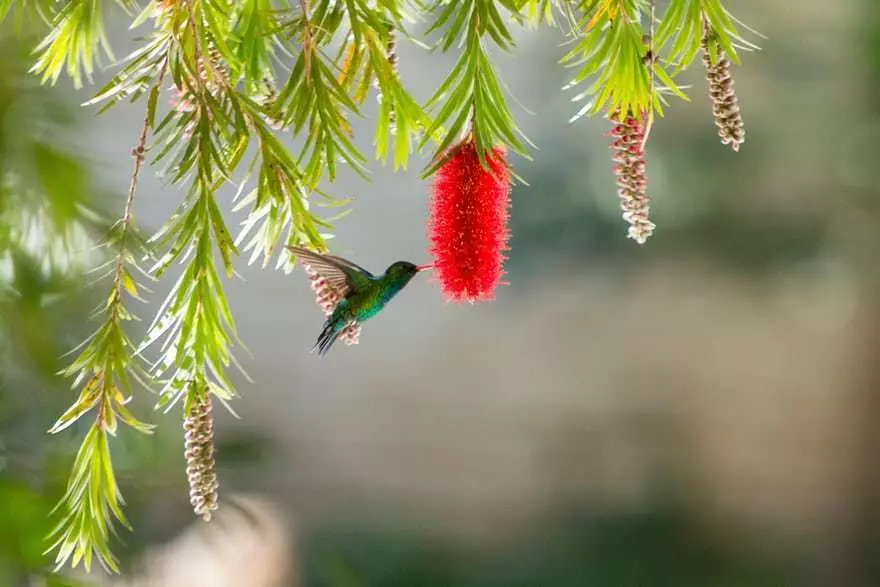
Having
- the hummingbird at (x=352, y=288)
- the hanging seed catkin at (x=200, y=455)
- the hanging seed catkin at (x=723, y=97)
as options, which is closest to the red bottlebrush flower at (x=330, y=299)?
the hummingbird at (x=352, y=288)

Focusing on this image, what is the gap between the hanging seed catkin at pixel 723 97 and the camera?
20.8 inches

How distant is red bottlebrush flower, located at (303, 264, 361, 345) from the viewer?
59cm

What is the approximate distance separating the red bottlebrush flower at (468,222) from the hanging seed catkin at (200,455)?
18cm

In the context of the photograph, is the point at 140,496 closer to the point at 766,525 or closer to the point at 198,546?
the point at 198,546

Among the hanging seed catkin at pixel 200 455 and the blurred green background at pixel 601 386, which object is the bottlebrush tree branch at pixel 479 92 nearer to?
the hanging seed catkin at pixel 200 455

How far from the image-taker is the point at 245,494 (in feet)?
4.14

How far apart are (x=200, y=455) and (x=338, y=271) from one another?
146 mm

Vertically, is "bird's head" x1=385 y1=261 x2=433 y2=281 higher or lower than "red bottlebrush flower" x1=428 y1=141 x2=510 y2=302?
lower

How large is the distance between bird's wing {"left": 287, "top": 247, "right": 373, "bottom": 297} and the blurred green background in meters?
0.67

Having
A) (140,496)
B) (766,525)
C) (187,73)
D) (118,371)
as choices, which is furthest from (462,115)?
(766,525)

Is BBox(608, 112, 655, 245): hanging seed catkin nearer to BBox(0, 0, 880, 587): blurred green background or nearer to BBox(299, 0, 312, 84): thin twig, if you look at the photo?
BBox(299, 0, 312, 84): thin twig

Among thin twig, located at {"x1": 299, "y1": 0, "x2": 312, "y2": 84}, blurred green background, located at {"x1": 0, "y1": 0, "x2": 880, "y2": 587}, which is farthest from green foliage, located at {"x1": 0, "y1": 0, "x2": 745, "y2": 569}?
blurred green background, located at {"x1": 0, "y1": 0, "x2": 880, "y2": 587}

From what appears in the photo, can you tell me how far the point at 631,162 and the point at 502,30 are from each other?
0.11 metres

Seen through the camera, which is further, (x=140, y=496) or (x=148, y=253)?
(x=140, y=496)
